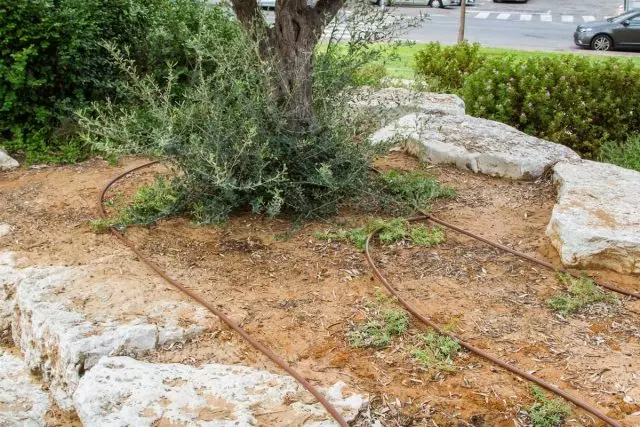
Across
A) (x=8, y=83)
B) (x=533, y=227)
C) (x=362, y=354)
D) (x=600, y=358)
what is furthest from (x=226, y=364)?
(x=8, y=83)

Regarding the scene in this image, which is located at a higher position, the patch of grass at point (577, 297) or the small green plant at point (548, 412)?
the patch of grass at point (577, 297)

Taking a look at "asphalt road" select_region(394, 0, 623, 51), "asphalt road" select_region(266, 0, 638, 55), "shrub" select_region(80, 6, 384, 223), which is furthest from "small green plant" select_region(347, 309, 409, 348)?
"asphalt road" select_region(394, 0, 623, 51)

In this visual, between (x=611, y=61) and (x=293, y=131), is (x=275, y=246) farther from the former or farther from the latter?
(x=611, y=61)

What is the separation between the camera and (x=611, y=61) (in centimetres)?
820

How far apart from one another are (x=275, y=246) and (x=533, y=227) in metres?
1.87

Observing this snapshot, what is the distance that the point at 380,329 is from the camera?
3.66 meters

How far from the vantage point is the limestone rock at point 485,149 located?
6.02 meters

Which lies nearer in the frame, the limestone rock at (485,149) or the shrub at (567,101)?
the limestone rock at (485,149)

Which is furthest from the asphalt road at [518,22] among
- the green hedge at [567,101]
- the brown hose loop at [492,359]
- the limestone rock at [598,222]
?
the brown hose loop at [492,359]

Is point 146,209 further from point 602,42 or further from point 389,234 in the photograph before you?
point 602,42

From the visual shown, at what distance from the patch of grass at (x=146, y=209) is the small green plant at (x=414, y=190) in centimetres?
162

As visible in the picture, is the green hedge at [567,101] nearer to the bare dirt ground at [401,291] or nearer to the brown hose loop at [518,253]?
the bare dirt ground at [401,291]

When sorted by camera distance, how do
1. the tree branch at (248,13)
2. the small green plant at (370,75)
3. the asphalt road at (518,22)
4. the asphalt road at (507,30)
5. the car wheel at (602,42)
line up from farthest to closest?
the asphalt road at (518,22) < the asphalt road at (507,30) < the car wheel at (602,42) < the small green plant at (370,75) < the tree branch at (248,13)

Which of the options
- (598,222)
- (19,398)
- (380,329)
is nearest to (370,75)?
(598,222)
